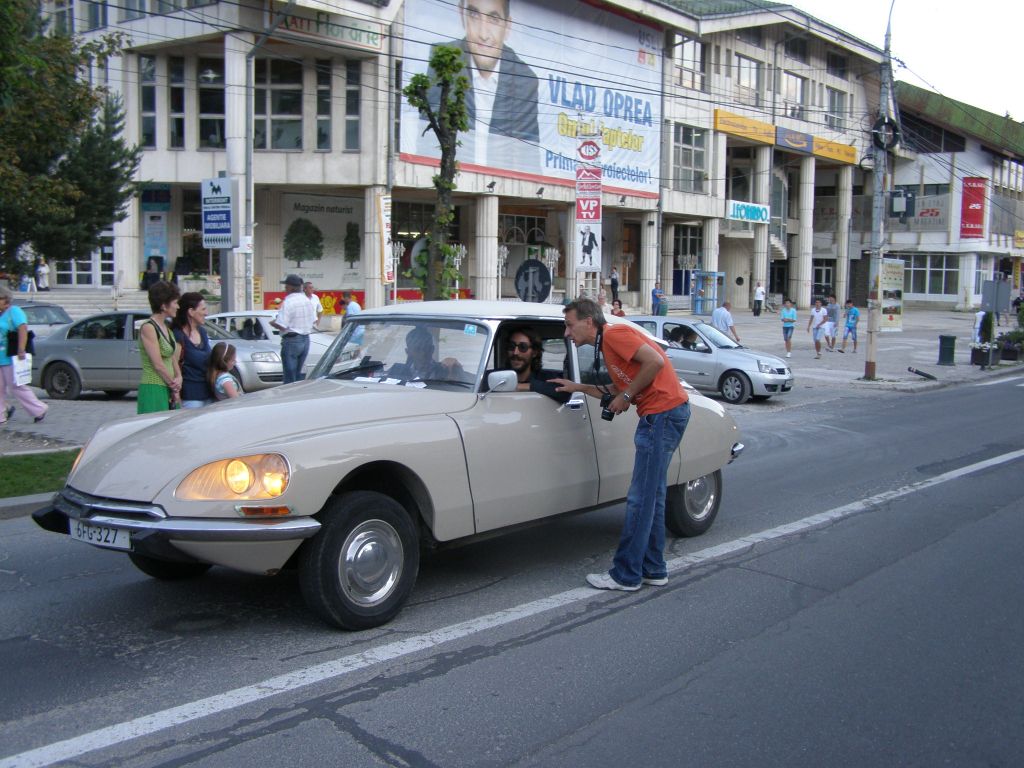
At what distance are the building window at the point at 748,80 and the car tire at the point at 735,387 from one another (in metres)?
35.6

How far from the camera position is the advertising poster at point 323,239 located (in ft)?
118

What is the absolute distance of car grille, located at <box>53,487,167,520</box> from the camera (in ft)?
15.4

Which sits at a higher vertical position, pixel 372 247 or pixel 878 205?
pixel 878 205

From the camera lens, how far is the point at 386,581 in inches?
205

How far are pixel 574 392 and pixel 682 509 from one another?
1.75 meters

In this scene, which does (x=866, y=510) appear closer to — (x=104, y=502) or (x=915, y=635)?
(x=915, y=635)

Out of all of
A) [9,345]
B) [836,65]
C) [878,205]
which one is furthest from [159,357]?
[836,65]

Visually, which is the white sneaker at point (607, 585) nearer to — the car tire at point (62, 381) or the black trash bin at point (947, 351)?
the car tire at point (62, 381)

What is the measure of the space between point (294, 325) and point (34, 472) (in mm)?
5366

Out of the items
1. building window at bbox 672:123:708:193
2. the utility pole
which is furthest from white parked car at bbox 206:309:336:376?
building window at bbox 672:123:708:193

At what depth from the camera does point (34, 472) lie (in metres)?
9.05

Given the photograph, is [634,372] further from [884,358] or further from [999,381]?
[884,358]

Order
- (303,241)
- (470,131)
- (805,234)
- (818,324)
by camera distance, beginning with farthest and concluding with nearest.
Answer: (805,234) → (303,241) → (470,131) → (818,324)

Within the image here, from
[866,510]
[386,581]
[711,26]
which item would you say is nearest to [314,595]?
[386,581]
